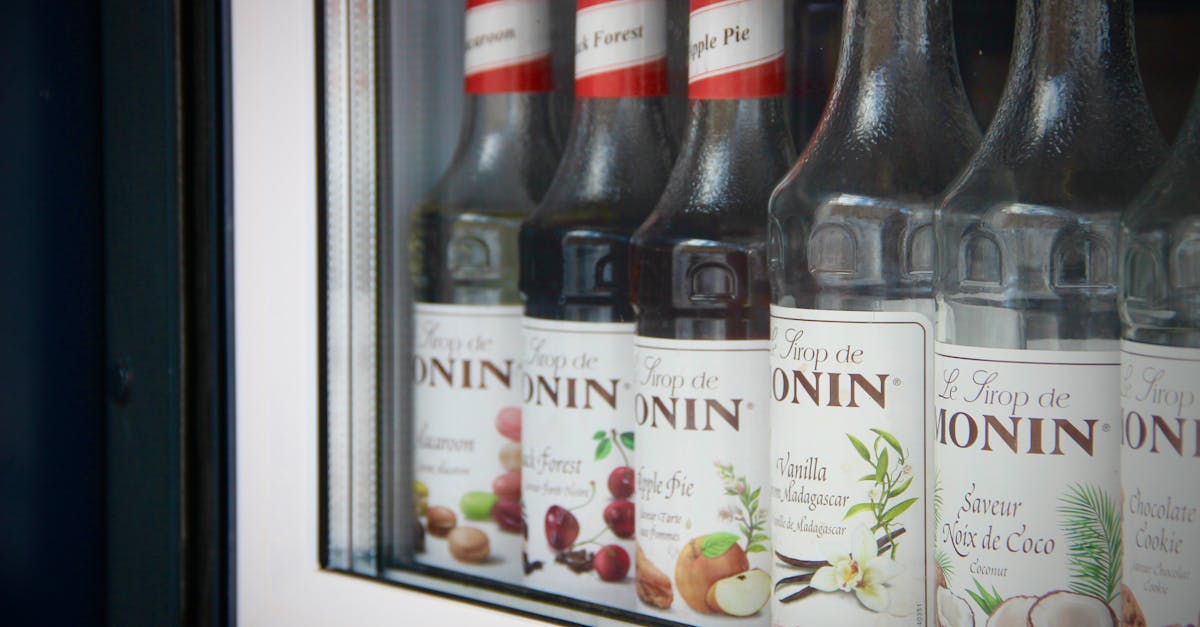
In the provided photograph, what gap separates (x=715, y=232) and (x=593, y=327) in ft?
0.33

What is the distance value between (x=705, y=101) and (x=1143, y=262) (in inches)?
11.2

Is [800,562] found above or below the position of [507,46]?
below

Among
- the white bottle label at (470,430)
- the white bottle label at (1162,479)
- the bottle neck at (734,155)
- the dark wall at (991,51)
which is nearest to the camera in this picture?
the white bottle label at (1162,479)

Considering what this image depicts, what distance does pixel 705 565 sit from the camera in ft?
2.24

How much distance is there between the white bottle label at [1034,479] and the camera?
0.53m

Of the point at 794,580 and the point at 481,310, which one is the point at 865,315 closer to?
the point at 794,580

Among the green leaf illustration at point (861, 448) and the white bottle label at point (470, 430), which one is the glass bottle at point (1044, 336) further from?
the white bottle label at point (470, 430)

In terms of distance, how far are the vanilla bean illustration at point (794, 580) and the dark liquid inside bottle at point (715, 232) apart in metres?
0.13

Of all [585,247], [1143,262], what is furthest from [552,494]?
[1143,262]

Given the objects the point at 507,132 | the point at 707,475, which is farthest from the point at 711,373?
the point at 507,132

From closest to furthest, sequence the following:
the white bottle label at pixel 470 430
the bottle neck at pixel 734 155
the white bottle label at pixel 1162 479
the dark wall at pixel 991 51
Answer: the white bottle label at pixel 1162 479, the dark wall at pixel 991 51, the bottle neck at pixel 734 155, the white bottle label at pixel 470 430

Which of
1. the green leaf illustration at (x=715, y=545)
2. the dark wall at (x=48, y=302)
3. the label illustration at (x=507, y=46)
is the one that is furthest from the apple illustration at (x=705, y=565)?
the dark wall at (x=48, y=302)

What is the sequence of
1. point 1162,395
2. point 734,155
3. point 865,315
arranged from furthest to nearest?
point 734,155 → point 865,315 → point 1162,395

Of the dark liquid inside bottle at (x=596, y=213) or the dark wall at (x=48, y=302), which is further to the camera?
the dark wall at (x=48, y=302)
